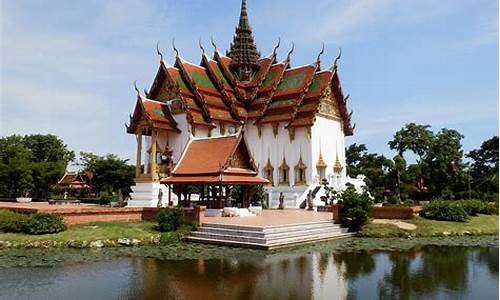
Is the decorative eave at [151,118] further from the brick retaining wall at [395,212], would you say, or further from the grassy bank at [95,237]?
the brick retaining wall at [395,212]

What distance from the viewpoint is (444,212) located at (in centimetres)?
1762

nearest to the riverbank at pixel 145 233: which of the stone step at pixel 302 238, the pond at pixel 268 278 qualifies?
the stone step at pixel 302 238

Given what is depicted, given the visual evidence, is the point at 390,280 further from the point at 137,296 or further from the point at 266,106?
the point at 266,106

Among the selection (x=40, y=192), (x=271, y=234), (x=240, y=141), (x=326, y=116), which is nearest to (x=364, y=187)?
(x=326, y=116)

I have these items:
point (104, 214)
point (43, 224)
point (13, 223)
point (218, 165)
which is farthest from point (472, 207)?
point (13, 223)

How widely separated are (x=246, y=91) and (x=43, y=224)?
62.6 feet

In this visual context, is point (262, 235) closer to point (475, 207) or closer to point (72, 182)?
point (475, 207)

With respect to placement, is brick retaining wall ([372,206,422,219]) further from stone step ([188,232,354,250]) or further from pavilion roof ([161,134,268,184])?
pavilion roof ([161,134,268,184])

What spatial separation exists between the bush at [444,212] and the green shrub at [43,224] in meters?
13.5

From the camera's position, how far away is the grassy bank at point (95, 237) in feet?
39.5

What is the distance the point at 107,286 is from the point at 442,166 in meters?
28.0

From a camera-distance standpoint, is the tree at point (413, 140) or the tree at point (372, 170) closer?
the tree at point (372, 170)

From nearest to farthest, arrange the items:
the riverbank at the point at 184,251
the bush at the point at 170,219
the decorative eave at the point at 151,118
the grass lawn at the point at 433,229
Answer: the riverbank at the point at 184,251
the bush at the point at 170,219
the grass lawn at the point at 433,229
the decorative eave at the point at 151,118

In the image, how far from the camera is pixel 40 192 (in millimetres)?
34562
